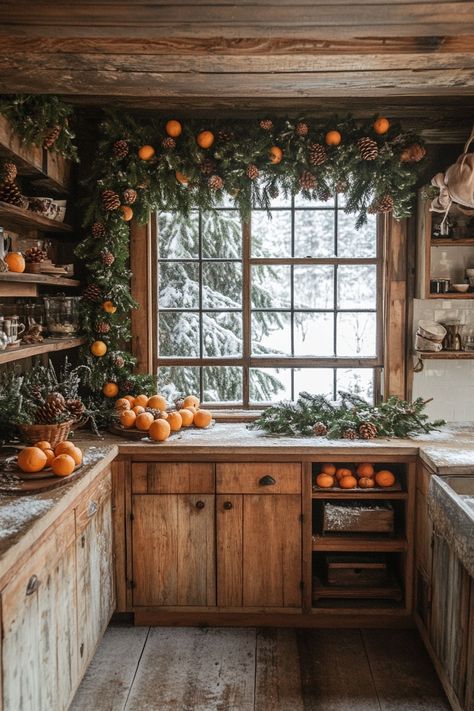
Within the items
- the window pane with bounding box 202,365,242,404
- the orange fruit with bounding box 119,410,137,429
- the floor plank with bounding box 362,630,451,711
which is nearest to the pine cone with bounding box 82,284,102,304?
the orange fruit with bounding box 119,410,137,429

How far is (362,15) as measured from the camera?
2270 millimetres

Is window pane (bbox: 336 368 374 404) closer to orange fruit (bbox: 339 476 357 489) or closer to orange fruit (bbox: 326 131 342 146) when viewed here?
orange fruit (bbox: 339 476 357 489)

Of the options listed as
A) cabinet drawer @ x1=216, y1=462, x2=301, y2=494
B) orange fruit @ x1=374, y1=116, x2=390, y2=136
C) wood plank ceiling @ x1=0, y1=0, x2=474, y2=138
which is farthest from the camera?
orange fruit @ x1=374, y1=116, x2=390, y2=136

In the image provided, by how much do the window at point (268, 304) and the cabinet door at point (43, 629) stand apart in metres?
1.83

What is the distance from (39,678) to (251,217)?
2.92 m

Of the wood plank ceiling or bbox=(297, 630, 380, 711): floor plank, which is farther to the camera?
bbox=(297, 630, 380, 711): floor plank

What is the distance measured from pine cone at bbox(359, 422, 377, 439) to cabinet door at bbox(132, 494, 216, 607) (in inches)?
34.7

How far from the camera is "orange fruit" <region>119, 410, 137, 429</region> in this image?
3564 mm

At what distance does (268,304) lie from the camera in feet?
13.9

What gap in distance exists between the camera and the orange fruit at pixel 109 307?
388 cm

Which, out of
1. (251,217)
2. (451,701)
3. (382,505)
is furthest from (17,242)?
(451,701)

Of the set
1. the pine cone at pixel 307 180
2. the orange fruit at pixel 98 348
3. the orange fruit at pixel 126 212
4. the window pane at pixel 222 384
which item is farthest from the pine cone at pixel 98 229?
the pine cone at pixel 307 180

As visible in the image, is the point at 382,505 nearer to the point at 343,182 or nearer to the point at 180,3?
the point at 343,182

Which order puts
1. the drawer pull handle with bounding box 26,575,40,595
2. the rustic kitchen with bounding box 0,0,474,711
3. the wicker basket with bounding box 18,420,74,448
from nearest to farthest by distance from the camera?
the drawer pull handle with bounding box 26,575,40,595 → the rustic kitchen with bounding box 0,0,474,711 → the wicker basket with bounding box 18,420,74,448
